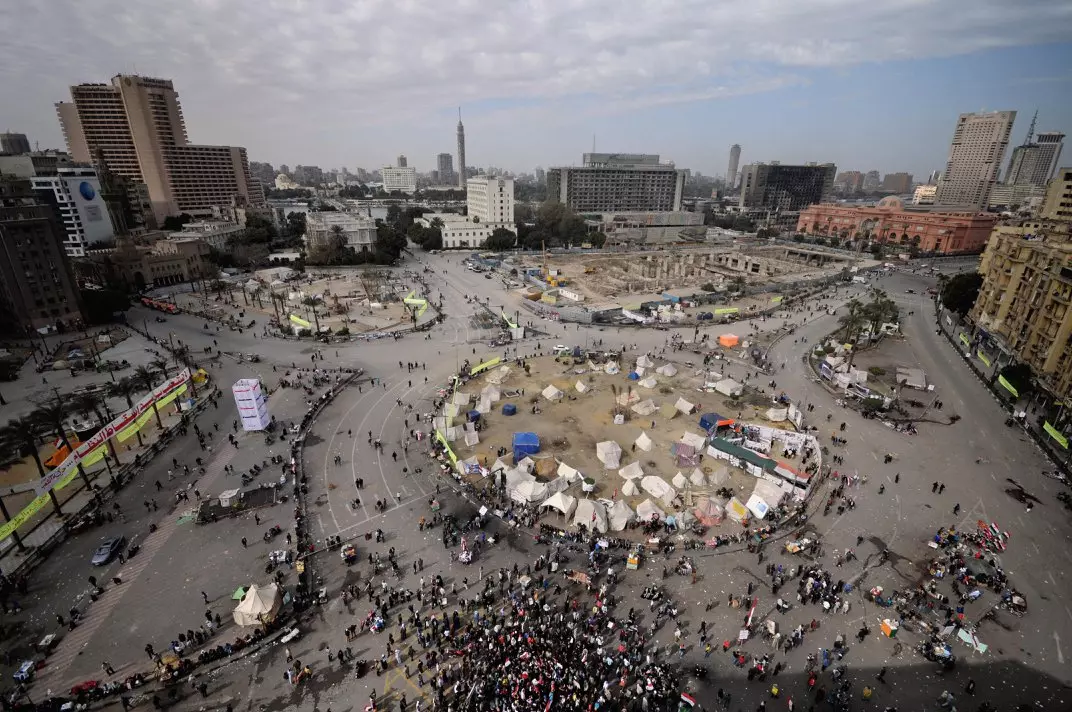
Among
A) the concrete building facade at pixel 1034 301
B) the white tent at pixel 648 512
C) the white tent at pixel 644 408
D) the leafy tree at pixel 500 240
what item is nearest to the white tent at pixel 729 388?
the white tent at pixel 644 408

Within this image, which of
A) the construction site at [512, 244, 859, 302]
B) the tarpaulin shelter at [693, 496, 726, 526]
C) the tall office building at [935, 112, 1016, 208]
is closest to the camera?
the tarpaulin shelter at [693, 496, 726, 526]

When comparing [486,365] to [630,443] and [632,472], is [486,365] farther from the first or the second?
[632,472]

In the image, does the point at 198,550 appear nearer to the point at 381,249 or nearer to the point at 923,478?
the point at 923,478

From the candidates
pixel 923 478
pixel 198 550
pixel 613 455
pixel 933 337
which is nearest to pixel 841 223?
pixel 933 337

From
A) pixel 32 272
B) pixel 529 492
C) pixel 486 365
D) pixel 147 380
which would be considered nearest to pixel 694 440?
pixel 529 492

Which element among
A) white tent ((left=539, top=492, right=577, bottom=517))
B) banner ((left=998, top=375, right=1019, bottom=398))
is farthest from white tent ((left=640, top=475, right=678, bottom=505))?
banner ((left=998, top=375, right=1019, bottom=398))

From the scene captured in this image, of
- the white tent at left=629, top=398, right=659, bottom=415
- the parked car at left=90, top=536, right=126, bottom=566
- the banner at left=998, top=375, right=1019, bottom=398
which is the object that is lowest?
the parked car at left=90, top=536, right=126, bottom=566

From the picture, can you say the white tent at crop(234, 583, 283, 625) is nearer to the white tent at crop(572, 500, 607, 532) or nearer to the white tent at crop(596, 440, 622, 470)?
the white tent at crop(572, 500, 607, 532)
